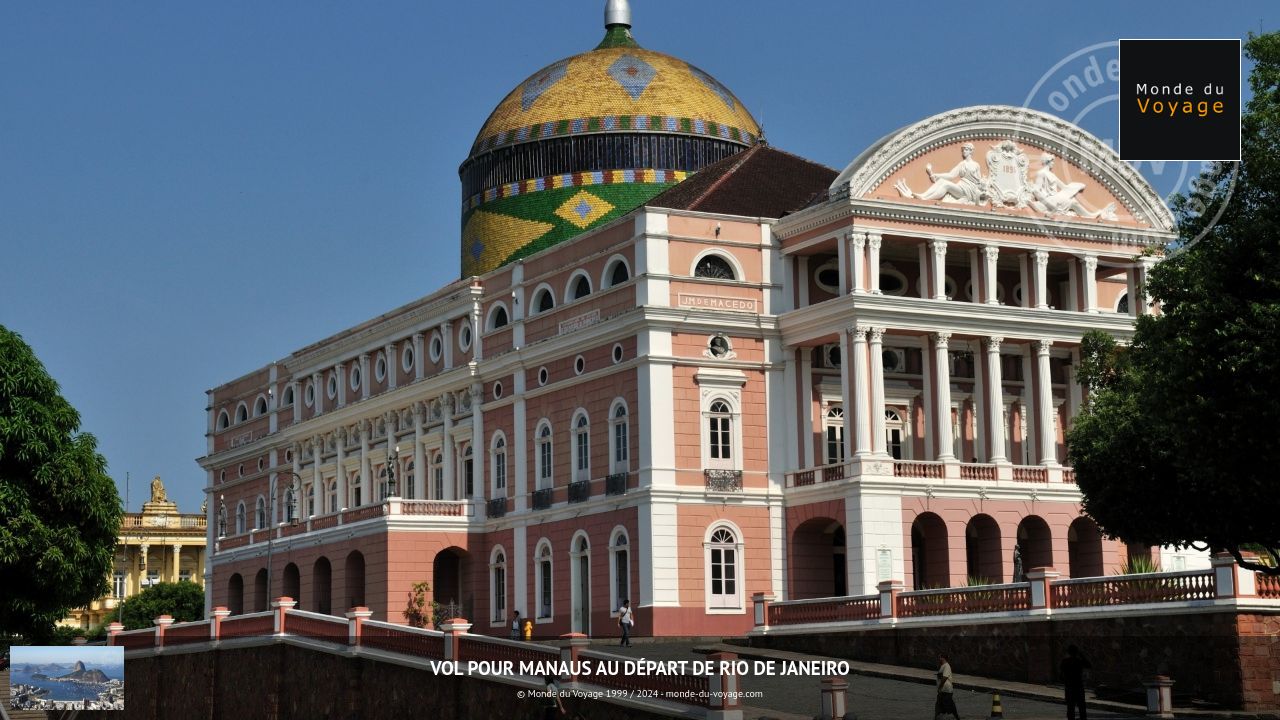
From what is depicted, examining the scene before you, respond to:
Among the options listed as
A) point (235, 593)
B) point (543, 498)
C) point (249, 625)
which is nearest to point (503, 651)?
point (249, 625)

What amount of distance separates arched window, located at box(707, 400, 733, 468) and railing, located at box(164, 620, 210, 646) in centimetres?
1359

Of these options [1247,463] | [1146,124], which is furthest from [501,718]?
[1146,124]

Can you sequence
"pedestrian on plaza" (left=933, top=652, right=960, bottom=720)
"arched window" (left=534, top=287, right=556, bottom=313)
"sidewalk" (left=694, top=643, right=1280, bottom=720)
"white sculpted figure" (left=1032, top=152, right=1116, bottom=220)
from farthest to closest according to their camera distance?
1. "arched window" (left=534, top=287, right=556, bottom=313)
2. "white sculpted figure" (left=1032, top=152, right=1116, bottom=220)
3. "sidewalk" (left=694, top=643, right=1280, bottom=720)
4. "pedestrian on plaza" (left=933, top=652, right=960, bottom=720)

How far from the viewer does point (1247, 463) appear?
31359mm

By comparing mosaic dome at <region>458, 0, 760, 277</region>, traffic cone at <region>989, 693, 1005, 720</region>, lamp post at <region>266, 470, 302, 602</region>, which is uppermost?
mosaic dome at <region>458, 0, 760, 277</region>

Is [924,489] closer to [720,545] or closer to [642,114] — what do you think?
[720,545]

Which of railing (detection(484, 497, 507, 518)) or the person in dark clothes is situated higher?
railing (detection(484, 497, 507, 518))

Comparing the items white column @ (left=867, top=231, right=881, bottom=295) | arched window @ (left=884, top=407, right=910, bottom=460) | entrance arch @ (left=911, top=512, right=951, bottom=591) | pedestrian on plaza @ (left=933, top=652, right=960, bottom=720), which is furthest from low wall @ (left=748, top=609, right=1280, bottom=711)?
white column @ (left=867, top=231, right=881, bottom=295)

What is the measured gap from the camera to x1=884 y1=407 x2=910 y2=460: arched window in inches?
2135

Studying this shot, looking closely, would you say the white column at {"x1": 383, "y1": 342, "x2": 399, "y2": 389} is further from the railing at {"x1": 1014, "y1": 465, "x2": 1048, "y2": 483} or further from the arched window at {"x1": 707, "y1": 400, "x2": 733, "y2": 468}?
the railing at {"x1": 1014, "y1": 465, "x2": 1048, "y2": 483}

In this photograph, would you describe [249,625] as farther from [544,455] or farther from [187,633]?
[544,455]

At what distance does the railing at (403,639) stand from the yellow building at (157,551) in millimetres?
78248

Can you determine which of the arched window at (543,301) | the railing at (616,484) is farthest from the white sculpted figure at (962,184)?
the arched window at (543,301)

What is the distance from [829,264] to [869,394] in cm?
484
